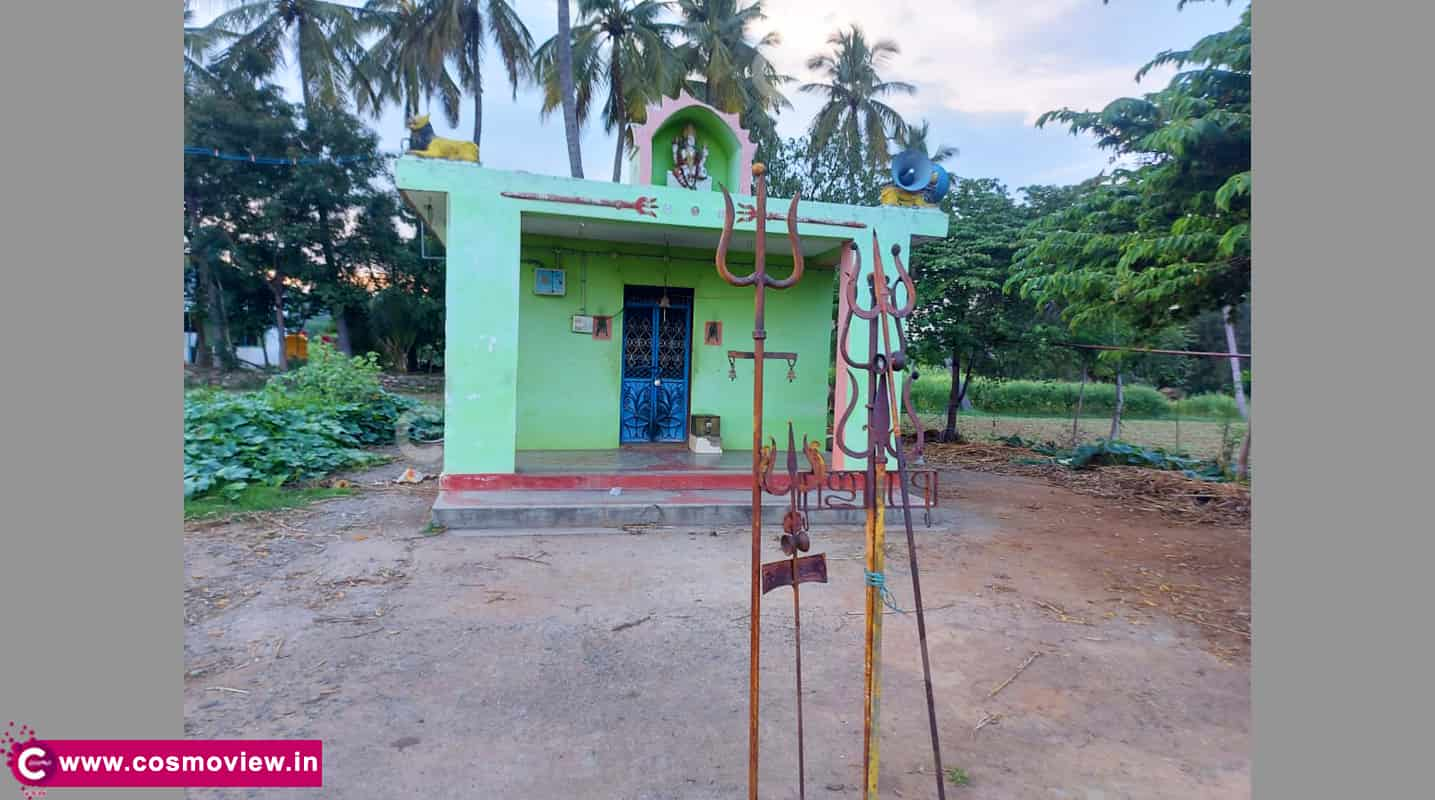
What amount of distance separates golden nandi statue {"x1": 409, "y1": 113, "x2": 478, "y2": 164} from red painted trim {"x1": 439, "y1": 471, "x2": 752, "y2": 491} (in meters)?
3.16

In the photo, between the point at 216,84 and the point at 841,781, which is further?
the point at 216,84

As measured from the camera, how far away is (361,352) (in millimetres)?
23906

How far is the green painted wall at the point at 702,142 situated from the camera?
809cm

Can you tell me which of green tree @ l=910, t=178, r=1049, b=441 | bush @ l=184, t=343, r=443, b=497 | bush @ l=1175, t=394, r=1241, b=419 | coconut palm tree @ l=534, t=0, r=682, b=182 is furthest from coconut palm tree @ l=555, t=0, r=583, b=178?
bush @ l=1175, t=394, r=1241, b=419

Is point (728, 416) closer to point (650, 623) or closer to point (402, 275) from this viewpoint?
point (650, 623)

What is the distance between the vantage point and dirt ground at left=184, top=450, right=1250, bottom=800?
9.59 feet

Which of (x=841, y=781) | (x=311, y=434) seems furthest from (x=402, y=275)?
(x=841, y=781)

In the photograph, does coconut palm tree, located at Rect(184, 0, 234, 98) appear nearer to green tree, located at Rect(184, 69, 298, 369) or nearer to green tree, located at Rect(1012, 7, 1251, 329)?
green tree, located at Rect(184, 69, 298, 369)

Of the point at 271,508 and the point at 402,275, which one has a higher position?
the point at 402,275

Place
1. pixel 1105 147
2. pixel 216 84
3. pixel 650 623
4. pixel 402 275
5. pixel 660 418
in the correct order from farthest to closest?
pixel 402 275 → pixel 216 84 → pixel 660 418 → pixel 1105 147 → pixel 650 623

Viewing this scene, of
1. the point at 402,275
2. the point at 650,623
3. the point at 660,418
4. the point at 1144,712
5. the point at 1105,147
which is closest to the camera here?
the point at 1144,712

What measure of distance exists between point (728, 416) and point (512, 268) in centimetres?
389

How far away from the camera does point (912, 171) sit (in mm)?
8070

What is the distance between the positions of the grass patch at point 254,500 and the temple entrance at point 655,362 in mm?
3567
